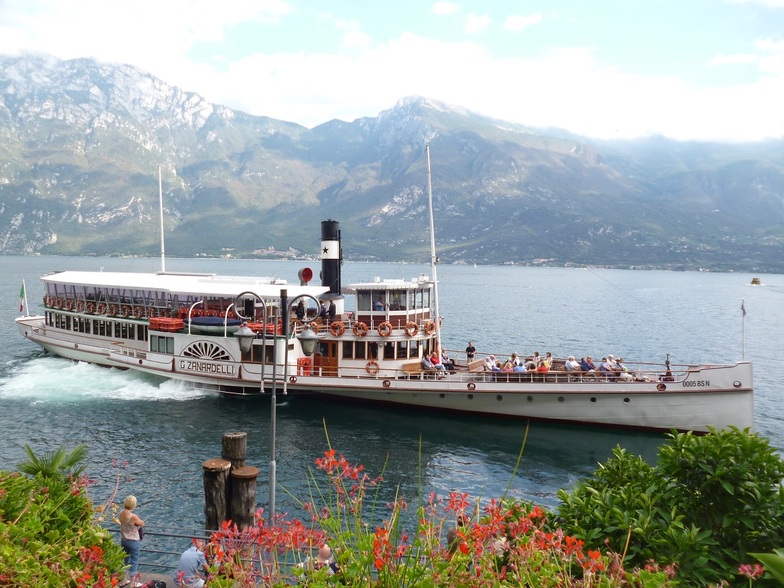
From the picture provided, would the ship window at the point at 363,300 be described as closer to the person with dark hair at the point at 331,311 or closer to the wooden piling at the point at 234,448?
the person with dark hair at the point at 331,311

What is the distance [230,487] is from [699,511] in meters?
9.83

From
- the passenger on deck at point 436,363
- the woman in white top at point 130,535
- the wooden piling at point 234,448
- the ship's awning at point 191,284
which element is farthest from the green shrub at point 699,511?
the ship's awning at point 191,284

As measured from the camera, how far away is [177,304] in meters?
36.2

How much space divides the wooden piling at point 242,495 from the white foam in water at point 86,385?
2189 centimetres

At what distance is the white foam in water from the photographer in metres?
33.3

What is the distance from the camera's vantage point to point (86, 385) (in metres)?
35.2

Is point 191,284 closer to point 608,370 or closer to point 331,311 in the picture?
point 331,311

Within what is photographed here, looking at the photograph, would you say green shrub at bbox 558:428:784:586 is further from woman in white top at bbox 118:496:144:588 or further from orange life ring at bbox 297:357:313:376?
orange life ring at bbox 297:357:313:376

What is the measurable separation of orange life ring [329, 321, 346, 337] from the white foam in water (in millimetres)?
9373

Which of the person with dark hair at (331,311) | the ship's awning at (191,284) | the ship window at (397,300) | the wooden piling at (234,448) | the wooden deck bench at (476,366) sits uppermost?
the ship's awning at (191,284)

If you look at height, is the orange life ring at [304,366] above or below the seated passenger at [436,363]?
below

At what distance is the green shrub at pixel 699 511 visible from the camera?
7.22 m

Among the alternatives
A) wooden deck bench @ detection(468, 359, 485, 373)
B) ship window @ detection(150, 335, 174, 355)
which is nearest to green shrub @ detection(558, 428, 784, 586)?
→ wooden deck bench @ detection(468, 359, 485, 373)

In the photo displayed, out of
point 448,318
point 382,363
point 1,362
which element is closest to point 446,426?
point 382,363
